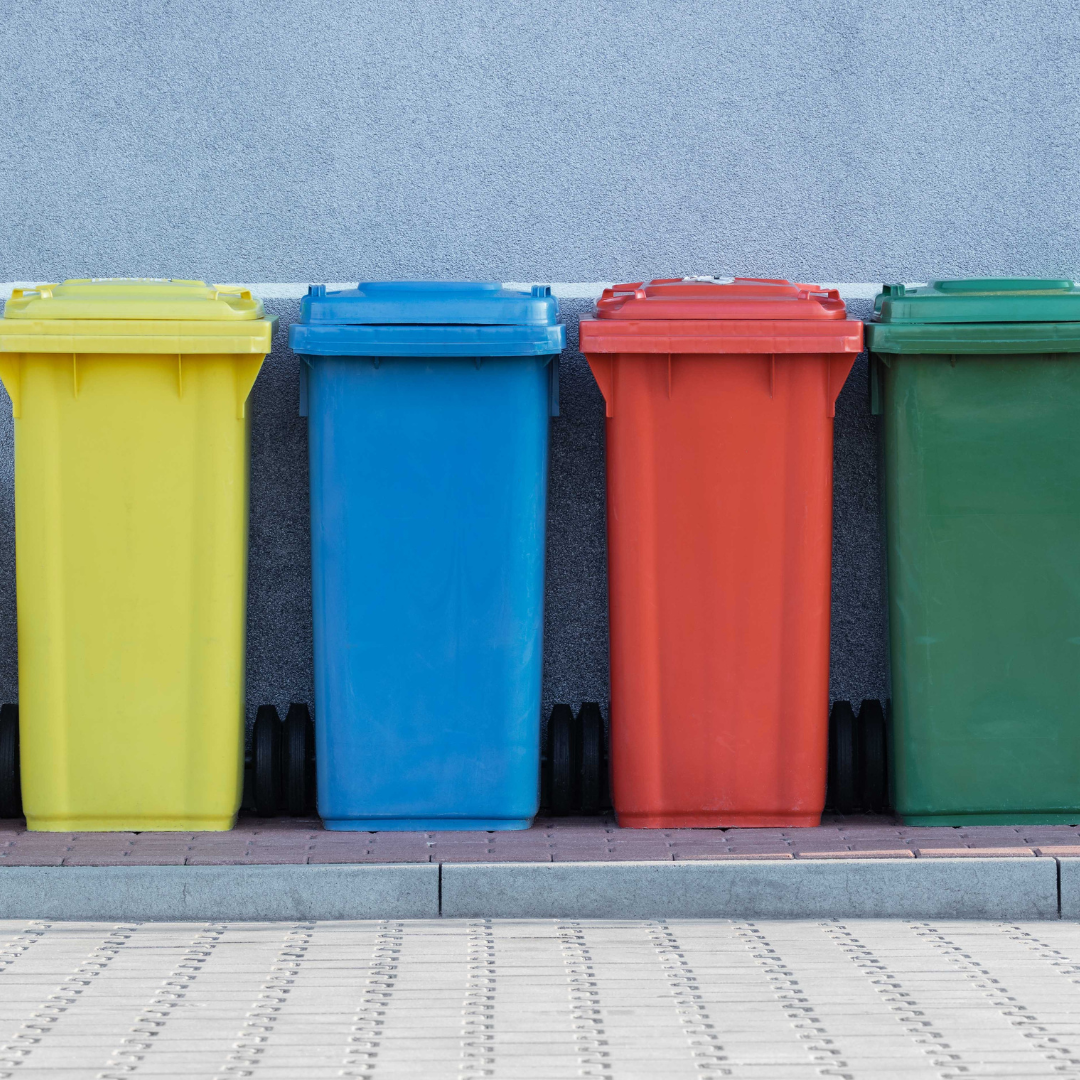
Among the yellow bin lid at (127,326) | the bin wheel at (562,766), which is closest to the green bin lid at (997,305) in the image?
the bin wheel at (562,766)

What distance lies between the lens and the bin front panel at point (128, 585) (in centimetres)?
395

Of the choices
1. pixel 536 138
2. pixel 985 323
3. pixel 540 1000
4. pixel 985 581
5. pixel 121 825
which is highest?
pixel 536 138

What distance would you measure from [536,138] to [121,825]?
2.57 meters

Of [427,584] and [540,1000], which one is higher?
[427,584]

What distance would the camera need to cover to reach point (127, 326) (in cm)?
390

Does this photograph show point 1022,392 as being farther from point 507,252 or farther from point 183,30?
point 183,30

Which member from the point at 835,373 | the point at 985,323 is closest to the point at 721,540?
the point at 835,373

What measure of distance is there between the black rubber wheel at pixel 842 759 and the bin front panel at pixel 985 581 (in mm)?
228

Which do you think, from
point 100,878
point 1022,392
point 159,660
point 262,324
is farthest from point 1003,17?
point 100,878

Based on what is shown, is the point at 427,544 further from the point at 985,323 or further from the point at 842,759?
the point at 985,323

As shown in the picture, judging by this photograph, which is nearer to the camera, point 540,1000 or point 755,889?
point 540,1000

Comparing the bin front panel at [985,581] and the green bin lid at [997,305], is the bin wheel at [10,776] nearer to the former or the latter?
the bin front panel at [985,581]

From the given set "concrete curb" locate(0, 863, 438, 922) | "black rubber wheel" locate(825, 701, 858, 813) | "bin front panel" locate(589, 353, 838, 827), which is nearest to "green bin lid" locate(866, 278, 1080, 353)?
"bin front panel" locate(589, 353, 838, 827)

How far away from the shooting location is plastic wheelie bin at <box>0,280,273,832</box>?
12.9 ft
